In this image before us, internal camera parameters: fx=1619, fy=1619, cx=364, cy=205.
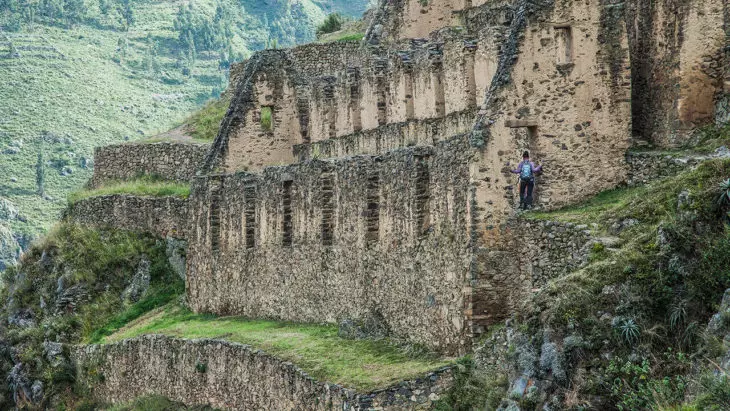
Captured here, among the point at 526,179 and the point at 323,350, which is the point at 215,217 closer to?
the point at 323,350

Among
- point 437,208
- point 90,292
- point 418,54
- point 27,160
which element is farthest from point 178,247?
point 27,160

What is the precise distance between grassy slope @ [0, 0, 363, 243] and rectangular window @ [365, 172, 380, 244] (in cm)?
5027

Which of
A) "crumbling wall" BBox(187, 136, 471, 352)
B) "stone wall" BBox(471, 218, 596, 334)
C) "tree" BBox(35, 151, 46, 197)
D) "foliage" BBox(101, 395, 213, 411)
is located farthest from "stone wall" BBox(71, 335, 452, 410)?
"tree" BBox(35, 151, 46, 197)

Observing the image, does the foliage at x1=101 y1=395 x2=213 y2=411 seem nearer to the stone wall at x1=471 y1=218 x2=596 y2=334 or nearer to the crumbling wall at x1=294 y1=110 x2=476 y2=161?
the crumbling wall at x1=294 y1=110 x2=476 y2=161

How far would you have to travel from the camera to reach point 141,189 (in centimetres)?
5097

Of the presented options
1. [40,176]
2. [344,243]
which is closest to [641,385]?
[344,243]

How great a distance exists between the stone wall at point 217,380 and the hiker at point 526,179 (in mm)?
3310

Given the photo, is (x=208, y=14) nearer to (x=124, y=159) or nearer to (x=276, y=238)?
(x=124, y=159)

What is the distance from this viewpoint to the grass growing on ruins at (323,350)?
2586 cm

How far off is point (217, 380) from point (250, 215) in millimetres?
6527

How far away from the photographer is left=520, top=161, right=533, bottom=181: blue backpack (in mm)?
25938

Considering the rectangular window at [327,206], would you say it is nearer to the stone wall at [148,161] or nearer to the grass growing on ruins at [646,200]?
the grass growing on ruins at [646,200]

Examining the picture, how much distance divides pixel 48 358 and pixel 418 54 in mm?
15487

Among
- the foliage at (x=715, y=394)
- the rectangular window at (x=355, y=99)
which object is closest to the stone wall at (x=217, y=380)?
the rectangular window at (x=355, y=99)
